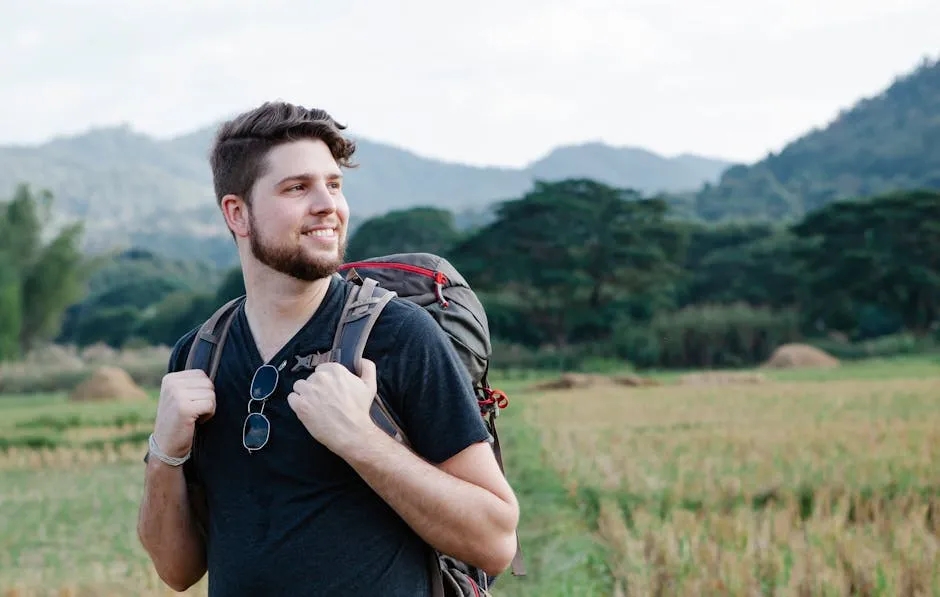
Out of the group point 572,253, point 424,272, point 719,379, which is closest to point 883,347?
point 572,253

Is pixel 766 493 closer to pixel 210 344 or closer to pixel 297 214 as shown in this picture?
pixel 210 344

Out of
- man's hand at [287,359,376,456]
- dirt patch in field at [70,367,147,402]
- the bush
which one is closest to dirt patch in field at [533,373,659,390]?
dirt patch in field at [70,367,147,402]

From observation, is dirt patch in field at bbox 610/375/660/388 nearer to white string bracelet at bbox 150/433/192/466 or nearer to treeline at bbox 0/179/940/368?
treeline at bbox 0/179/940/368

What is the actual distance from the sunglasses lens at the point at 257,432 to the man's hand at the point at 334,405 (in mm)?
89

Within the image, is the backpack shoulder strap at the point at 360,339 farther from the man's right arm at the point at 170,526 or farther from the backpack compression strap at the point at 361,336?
the man's right arm at the point at 170,526

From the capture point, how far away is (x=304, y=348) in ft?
6.91

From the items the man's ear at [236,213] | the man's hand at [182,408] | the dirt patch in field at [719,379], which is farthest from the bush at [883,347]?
the man's hand at [182,408]

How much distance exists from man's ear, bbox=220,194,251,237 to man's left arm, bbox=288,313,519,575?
0.40 m

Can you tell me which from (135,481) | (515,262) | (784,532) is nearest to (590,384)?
(515,262)

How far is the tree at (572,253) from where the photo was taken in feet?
163

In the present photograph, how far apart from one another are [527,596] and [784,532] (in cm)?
170

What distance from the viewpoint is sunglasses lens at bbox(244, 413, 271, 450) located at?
203 cm

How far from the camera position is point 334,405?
1.92 metres

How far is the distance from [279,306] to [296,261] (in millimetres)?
123
